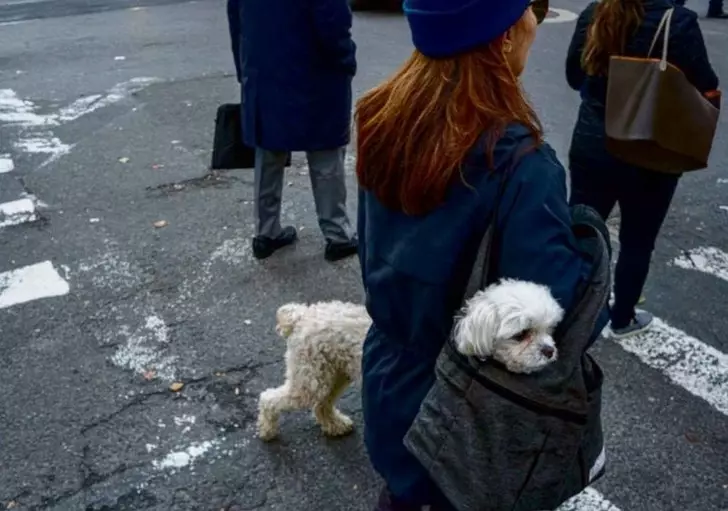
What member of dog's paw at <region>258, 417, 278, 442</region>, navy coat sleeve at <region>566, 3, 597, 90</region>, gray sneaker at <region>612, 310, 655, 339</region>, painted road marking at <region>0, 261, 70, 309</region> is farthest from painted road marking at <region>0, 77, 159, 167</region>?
gray sneaker at <region>612, 310, 655, 339</region>

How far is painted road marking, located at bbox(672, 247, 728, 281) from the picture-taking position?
5523 millimetres

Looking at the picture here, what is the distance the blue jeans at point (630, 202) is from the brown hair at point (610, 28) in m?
0.51

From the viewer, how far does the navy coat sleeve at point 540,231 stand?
1999 millimetres

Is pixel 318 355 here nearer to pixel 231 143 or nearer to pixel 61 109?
pixel 231 143

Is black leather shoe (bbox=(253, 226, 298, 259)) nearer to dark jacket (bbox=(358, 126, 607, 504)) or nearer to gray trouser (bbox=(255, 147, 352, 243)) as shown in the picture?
gray trouser (bbox=(255, 147, 352, 243))

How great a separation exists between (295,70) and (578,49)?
1.73m

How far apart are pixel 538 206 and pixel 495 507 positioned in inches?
29.4

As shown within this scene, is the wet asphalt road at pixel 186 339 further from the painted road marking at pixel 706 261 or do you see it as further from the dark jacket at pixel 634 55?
the dark jacket at pixel 634 55

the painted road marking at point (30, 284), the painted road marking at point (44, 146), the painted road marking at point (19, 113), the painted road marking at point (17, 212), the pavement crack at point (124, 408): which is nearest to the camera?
the pavement crack at point (124, 408)

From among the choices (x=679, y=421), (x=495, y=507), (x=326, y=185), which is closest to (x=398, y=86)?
(x=495, y=507)

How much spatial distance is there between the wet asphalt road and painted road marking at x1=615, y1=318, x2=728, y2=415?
0.01 m

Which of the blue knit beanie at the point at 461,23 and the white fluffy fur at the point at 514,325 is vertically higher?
the blue knit beanie at the point at 461,23

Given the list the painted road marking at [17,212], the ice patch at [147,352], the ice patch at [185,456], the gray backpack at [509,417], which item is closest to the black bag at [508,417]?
the gray backpack at [509,417]

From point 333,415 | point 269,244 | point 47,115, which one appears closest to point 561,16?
point 47,115
